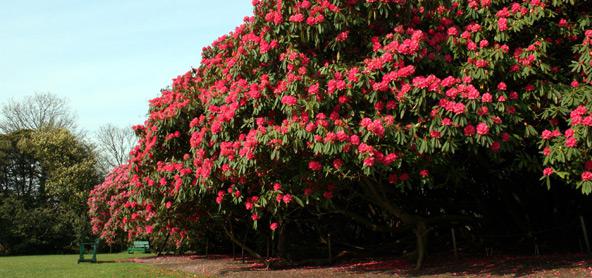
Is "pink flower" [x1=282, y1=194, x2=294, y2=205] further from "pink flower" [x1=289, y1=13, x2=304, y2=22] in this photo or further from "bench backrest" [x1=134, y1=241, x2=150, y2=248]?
"bench backrest" [x1=134, y1=241, x2=150, y2=248]

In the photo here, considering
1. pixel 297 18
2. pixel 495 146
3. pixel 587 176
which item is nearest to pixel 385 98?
pixel 495 146

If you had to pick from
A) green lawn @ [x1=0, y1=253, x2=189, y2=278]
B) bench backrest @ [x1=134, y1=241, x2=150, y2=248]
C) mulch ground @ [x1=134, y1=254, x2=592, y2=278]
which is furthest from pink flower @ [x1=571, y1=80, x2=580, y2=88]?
bench backrest @ [x1=134, y1=241, x2=150, y2=248]

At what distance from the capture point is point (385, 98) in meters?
7.96

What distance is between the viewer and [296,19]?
8.74 metres

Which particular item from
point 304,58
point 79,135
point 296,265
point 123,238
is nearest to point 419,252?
point 296,265

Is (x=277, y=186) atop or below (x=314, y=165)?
below

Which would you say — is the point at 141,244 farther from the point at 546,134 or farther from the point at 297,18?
the point at 546,134

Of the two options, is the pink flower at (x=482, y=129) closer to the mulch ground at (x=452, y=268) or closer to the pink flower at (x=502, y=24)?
the pink flower at (x=502, y=24)

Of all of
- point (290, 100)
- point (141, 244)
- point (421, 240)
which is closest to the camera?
point (290, 100)

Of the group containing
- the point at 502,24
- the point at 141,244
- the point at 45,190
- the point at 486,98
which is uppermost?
the point at 45,190

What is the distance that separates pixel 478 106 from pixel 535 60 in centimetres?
165

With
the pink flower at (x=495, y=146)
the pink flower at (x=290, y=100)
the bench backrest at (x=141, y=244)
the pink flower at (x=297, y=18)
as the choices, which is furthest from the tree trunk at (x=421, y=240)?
the bench backrest at (x=141, y=244)

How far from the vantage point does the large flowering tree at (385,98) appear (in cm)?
764

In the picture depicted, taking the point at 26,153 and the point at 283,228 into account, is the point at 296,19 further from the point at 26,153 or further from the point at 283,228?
the point at 26,153
